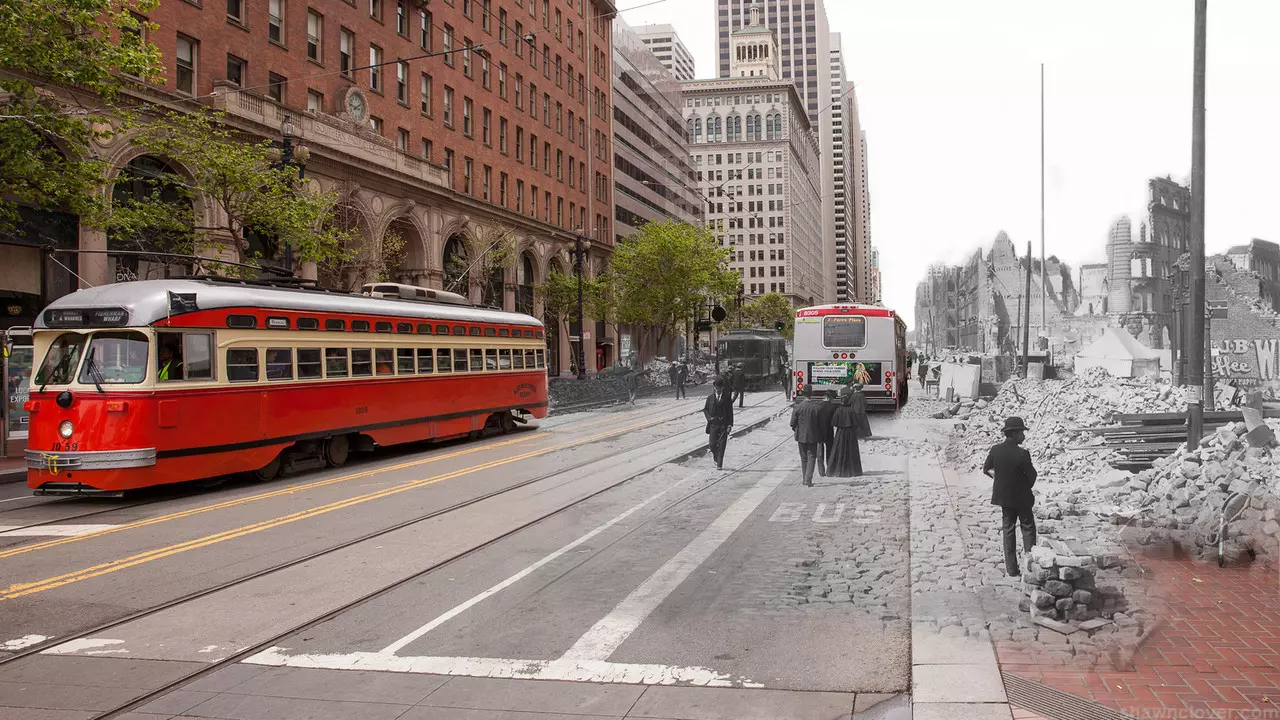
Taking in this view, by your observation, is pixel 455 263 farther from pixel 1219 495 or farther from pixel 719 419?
pixel 1219 495

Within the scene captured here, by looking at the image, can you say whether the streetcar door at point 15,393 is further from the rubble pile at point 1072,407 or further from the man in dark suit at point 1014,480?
the man in dark suit at point 1014,480

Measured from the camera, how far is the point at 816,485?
1312 cm

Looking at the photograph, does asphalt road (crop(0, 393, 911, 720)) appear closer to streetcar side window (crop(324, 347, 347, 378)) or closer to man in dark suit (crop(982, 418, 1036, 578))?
man in dark suit (crop(982, 418, 1036, 578))

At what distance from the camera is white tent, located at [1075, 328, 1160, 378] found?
8.63 metres

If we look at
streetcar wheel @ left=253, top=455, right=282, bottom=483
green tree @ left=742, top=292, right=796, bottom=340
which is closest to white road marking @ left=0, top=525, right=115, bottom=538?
streetcar wheel @ left=253, top=455, right=282, bottom=483

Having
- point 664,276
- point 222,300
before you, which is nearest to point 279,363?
point 222,300

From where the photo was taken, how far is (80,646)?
632 cm

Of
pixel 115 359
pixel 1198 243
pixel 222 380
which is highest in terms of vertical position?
pixel 1198 243

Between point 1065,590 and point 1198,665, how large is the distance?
126cm

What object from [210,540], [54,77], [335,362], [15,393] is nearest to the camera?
[210,540]

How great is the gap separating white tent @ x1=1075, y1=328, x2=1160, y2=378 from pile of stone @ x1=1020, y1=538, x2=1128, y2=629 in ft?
8.11

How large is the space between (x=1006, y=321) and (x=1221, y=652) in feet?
16.1

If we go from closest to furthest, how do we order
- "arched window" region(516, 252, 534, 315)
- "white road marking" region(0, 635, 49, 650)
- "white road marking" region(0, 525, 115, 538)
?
"white road marking" region(0, 635, 49, 650) < "white road marking" region(0, 525, 115, 538) < "arched window" region(516, 252, 534, 315)

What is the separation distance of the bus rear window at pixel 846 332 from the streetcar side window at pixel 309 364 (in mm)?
13066
